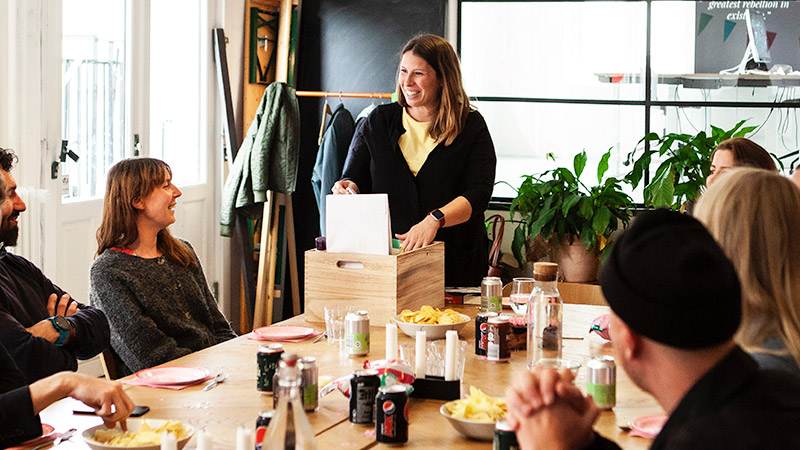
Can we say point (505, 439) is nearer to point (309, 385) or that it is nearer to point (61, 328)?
point (309, 385)

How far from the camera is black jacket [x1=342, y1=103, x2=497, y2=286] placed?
342 cm

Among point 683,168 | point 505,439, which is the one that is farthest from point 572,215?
point 505,439

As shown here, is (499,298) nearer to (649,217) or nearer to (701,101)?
(649,217)

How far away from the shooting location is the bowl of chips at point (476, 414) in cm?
176

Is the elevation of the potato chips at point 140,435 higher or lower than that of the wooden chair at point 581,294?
lower

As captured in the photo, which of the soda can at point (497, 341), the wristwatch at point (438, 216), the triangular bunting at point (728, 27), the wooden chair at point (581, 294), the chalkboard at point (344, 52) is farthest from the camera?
the chalkboard at point (344, 52)

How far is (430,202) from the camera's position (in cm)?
345

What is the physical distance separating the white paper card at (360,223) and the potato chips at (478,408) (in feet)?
3.44

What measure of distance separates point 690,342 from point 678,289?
67 mm

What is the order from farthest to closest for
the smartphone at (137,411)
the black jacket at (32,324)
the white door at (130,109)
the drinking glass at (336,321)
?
1. the white door at (130,109)
2. the drinking glass at (336,321)
3. the black jacket at (32,324)
4. the smartphone at (137,411)

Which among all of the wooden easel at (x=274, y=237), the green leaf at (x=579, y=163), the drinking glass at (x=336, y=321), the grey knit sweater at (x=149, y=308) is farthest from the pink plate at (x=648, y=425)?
the wooden easel at (x=274, y=237)

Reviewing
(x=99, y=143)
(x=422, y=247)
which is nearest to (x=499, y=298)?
(x=422, y=247)

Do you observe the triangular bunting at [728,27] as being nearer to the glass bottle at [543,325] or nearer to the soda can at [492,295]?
the soda can at [492,295]

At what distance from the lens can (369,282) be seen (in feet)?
9.38
